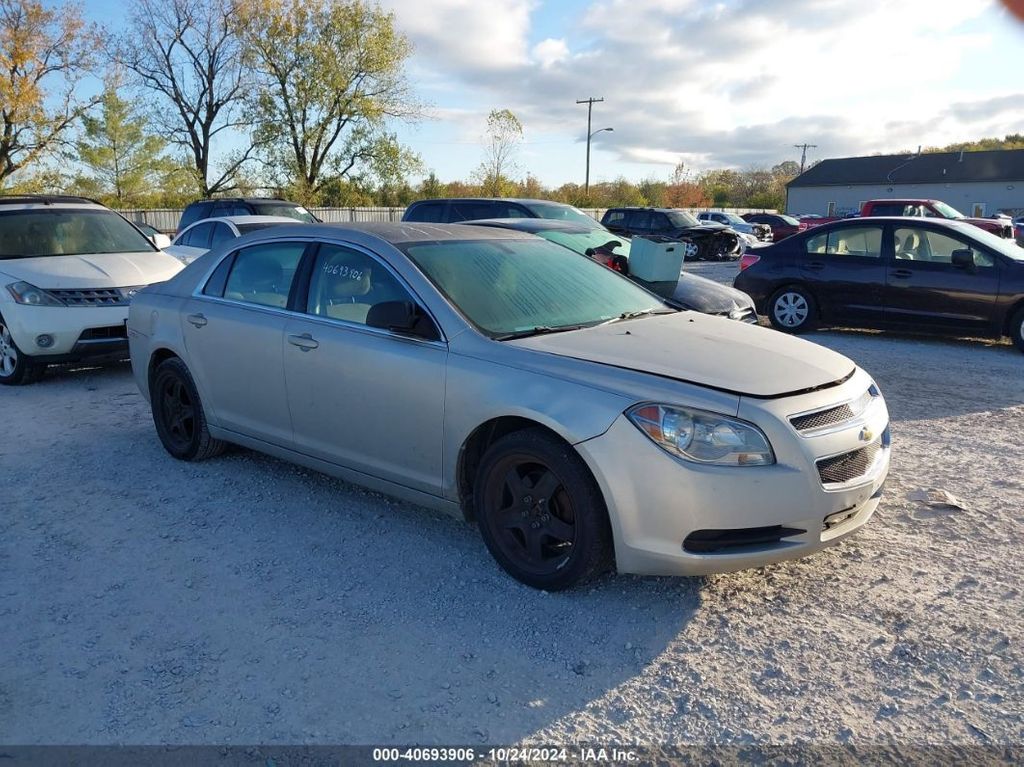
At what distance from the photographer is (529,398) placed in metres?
3.45

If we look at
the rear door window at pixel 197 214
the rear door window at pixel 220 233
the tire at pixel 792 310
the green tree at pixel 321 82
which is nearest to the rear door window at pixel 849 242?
the tire at pixel 792 310

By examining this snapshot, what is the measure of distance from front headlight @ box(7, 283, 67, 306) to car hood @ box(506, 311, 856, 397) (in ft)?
18.6

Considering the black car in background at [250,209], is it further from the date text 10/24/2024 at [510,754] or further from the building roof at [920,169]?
the building roof at [920,169]

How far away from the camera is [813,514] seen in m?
3.25

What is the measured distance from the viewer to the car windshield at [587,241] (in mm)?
9303

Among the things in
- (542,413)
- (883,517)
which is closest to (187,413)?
(542,413)

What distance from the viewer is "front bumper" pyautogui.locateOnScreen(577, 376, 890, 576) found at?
3150 millimetres

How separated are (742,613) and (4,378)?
741 cm

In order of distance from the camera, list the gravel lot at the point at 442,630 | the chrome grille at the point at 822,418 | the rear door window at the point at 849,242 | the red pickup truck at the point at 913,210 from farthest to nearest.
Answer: the red pickup truck at the point at 913,210 → the rear door window at the point at 849,242 → the chrome grille at the point at 822,418 → the gravel lot at the point at 442,630

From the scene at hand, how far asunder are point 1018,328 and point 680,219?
16.7 meters

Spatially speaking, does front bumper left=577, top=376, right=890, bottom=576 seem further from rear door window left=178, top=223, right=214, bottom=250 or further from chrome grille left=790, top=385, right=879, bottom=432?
rear door window left=178, top=223, right=214, bottom=250

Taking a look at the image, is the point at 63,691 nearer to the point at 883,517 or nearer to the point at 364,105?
the point at 883,517

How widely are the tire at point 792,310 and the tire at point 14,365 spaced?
28.9 feet

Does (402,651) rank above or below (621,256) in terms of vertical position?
below
